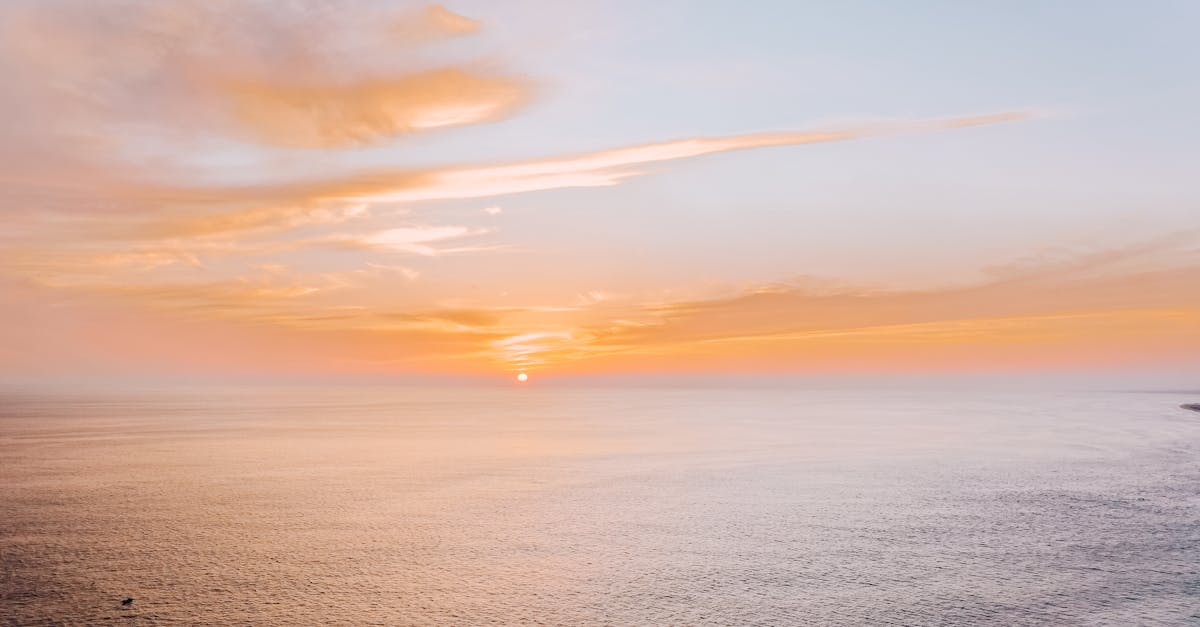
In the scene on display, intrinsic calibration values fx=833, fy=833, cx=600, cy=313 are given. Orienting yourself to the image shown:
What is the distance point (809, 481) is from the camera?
34062mm

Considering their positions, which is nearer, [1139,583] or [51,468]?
[1139,583]

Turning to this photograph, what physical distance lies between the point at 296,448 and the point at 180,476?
46.6 ft

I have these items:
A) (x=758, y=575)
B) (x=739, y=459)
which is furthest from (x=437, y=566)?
(x=739, y=459)

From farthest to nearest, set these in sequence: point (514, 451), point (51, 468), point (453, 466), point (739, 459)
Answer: point (514, 451) → point (739, 459) → point (453, 466) → point (51, 468)

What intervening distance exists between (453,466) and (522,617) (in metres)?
25.2

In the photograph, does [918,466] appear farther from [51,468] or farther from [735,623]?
[51,468]

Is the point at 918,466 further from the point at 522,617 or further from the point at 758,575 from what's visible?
the point at 522,617

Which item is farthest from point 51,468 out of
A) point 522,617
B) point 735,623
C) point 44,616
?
point 735,623

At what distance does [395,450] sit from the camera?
48375mm

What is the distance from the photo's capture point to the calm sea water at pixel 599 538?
15.6 meters

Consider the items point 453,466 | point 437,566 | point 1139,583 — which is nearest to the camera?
point 1139,583

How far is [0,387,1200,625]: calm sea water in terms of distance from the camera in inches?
612

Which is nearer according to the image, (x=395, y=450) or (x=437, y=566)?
(x=437, y=566)

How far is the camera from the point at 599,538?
21891mm
